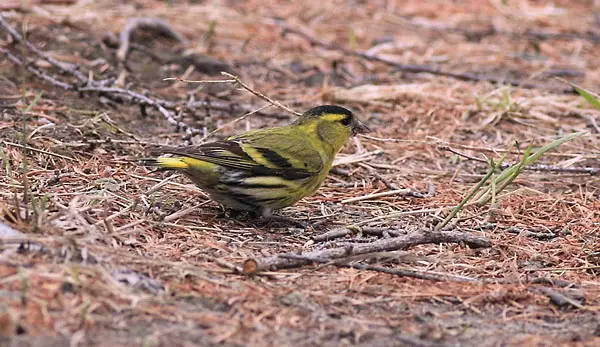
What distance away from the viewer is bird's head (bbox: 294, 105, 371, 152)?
16.7 ft

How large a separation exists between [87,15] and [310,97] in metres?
2.36

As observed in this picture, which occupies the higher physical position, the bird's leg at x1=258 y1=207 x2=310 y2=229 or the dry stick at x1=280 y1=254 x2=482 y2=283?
the dry stick at x1=280 y1=254 x2=482 y2=283

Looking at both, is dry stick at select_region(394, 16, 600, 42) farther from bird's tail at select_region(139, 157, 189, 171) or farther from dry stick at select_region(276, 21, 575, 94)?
bird's tail at select_region(139, 157, 189, 171)

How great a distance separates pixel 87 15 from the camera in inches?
309

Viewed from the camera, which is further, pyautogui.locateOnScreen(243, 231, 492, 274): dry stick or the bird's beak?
the bird's beak

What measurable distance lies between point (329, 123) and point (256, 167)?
70 cm

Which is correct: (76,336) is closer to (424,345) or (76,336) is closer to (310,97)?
(424,345)

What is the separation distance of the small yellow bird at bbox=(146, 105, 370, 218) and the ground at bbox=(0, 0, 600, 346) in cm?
16

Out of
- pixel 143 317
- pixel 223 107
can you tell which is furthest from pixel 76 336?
pixel 223 107

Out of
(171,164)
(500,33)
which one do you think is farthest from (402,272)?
(500,33)

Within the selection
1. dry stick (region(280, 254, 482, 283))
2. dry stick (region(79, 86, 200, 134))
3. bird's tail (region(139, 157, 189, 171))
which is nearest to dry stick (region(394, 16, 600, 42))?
dry stick (region(79, 86, 200, 134))

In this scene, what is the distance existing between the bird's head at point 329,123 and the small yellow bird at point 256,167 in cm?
14

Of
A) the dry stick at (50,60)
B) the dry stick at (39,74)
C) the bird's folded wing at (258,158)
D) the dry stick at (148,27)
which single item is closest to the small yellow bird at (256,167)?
the bird's folded wing at (258,158)

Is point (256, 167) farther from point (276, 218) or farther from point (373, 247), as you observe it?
point (373, 247)
